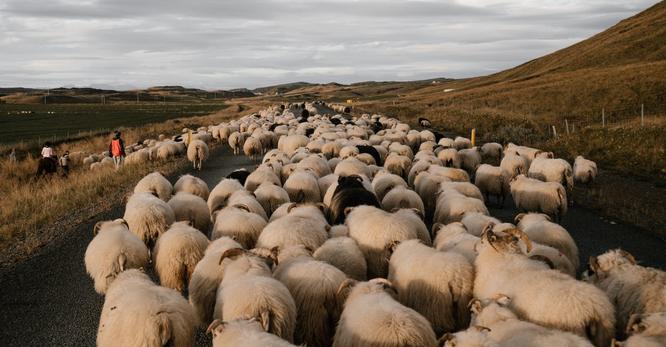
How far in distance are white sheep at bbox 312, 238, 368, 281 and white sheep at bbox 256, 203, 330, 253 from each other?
0.34 m

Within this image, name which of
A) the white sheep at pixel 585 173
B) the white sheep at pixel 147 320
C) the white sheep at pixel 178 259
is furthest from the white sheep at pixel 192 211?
the white sheep at pixel 585 173

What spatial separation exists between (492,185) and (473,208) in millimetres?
4278

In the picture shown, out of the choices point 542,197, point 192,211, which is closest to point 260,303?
point 192,211

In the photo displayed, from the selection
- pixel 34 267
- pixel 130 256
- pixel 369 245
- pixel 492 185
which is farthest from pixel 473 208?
pixel 34 267

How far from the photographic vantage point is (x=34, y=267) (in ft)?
34.2

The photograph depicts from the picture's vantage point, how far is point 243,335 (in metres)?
4.68

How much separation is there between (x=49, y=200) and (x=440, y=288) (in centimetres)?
1512

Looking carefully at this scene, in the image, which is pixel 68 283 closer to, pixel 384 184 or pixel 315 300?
pixel 315 300

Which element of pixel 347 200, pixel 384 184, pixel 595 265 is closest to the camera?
pixel 595 265

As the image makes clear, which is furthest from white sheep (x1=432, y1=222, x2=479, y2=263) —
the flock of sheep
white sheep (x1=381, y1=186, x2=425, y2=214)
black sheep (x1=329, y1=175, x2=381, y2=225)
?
black sheep (x1=329, y1=175, x2=381, y2=225)

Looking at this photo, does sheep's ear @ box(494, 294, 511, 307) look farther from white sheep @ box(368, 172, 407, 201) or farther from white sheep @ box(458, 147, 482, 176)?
white sheep @ box(458, 147, 482, 176)

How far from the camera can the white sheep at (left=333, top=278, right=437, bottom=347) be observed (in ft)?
16.2

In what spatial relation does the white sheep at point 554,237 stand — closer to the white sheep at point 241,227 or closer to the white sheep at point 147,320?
the white sheep at point 241,227

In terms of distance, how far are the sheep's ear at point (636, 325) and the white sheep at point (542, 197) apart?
699 cm
